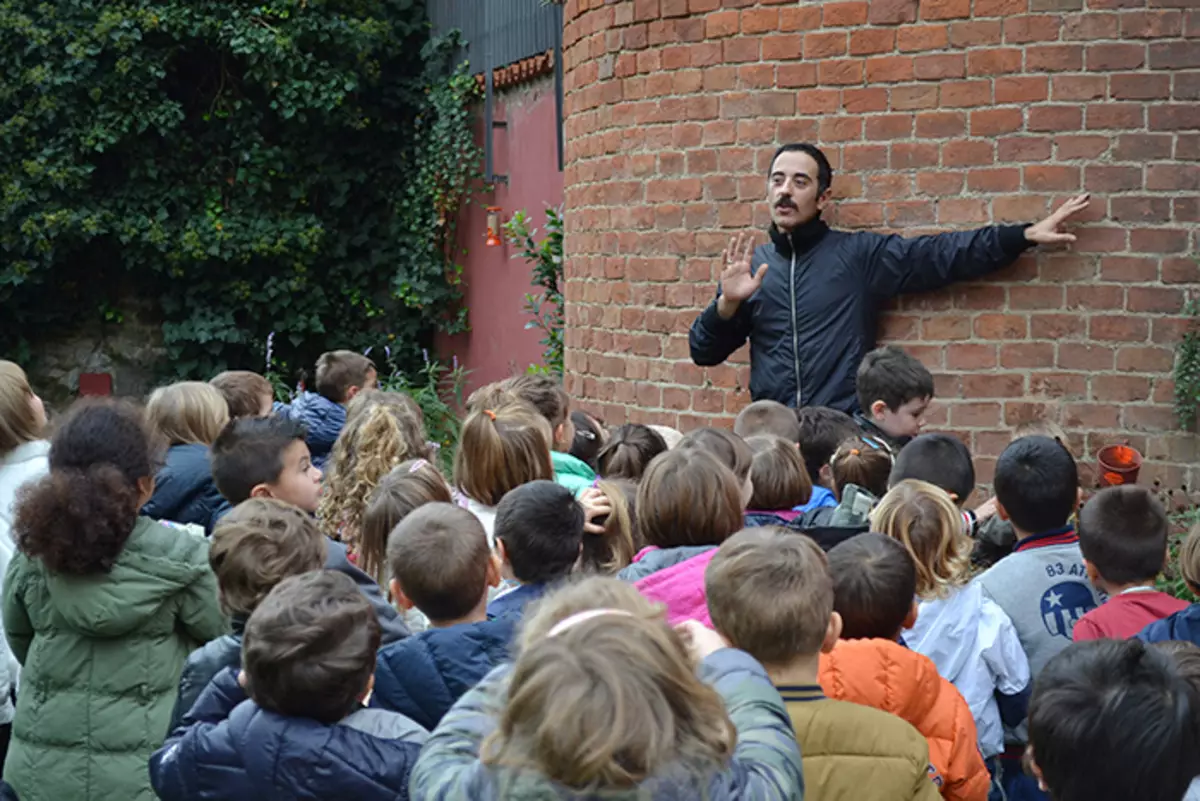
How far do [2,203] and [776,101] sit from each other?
906 cm

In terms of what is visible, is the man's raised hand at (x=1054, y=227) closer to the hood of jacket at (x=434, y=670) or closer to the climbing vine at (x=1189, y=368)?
the climbing vine at (x=1189, y=368)

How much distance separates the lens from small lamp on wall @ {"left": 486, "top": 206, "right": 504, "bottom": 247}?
1232 cm

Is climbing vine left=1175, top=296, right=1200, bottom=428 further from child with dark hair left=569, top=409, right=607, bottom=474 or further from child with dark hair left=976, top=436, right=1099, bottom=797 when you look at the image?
child with dark hair left=569, top=409, right=607, bottom=474

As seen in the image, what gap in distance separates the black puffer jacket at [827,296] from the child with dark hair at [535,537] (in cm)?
313

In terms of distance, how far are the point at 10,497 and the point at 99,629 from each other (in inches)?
44.8

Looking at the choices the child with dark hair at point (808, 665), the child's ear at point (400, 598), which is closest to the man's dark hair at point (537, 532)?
the child's ear at point (400, 598)

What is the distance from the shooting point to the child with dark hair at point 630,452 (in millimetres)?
4809

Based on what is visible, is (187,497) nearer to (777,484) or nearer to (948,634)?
(777,484)

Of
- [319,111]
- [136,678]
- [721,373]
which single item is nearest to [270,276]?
[319,111]

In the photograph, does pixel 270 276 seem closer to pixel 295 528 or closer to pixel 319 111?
pixel 319 111

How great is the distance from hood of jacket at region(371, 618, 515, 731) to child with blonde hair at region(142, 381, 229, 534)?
2.01 m

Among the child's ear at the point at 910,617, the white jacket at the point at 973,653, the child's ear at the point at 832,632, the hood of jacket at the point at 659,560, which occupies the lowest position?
the white jacket at the point at 973,653

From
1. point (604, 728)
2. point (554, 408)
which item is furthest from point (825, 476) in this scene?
point (604, 728)

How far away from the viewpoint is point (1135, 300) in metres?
6.01
